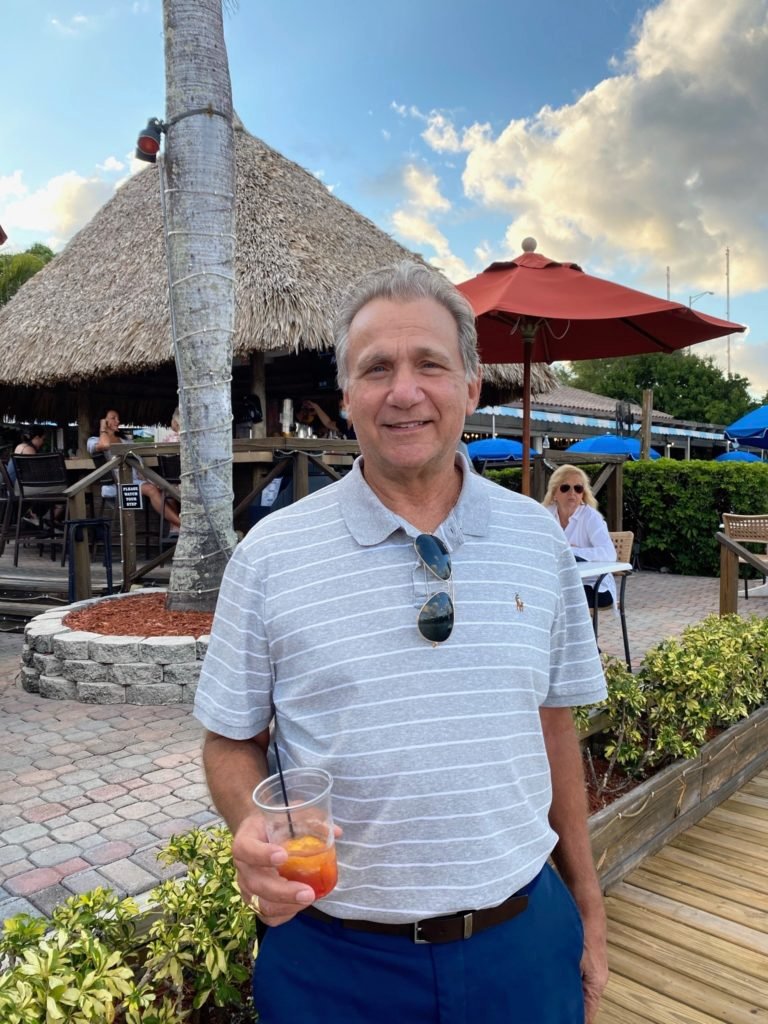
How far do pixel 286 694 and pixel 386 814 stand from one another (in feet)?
0.80

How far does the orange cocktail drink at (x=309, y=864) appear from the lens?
0.97m

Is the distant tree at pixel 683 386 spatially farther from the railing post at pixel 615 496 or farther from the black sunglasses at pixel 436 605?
the black sunglasses at pixel 436 605

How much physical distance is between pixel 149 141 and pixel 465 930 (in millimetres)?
5168

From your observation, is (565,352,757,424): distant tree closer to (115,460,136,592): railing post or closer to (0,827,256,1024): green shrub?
(115,460,136,592): railing post

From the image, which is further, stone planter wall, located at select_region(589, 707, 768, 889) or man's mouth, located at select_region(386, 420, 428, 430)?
stone planter wall, located at select_region(589, 707, 768, 889)

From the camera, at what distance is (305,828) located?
100 cm

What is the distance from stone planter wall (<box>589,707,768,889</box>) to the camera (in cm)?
261

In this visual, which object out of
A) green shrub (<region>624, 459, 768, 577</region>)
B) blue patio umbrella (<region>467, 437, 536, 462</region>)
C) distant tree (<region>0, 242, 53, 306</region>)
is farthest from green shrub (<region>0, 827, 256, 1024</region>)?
distant tree (<region>0, 242, 53, 306</region>)

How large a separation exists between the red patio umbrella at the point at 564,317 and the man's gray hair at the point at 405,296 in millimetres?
2456

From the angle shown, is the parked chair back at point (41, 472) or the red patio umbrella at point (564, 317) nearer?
the red patio umbrella at point (564, 317)

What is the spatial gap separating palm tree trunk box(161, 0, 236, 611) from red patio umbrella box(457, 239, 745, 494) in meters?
1.83

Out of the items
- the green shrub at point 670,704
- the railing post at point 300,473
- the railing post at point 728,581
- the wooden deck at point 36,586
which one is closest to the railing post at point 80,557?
the wooden deck at point 36,586

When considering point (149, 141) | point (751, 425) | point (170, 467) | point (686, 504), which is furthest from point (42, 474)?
point (751, 425)

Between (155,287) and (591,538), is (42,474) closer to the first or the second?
(155,287)
